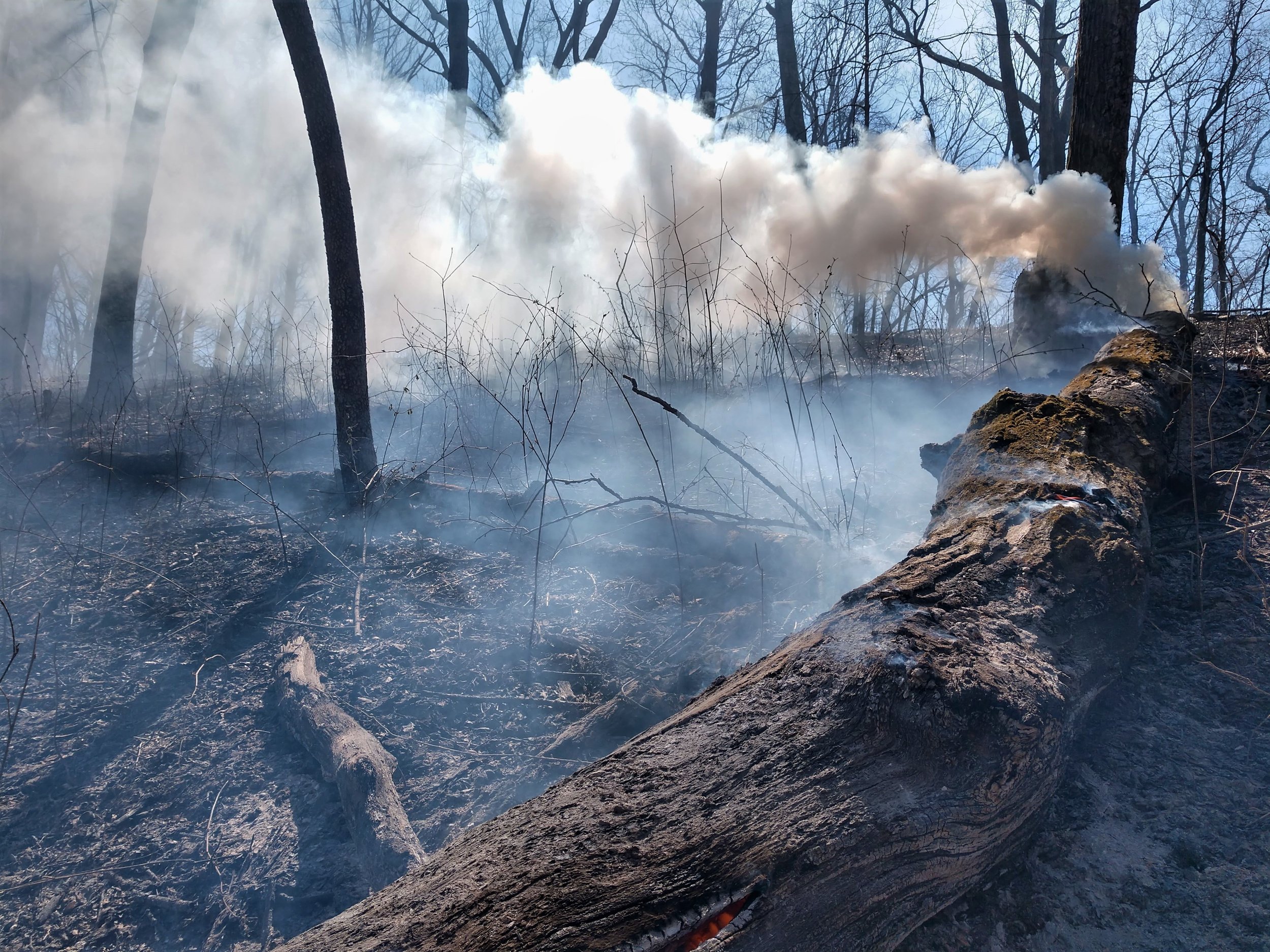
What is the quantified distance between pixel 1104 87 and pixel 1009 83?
787cm

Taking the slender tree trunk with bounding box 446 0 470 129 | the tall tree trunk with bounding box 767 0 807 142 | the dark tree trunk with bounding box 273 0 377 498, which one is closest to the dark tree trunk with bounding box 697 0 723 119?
the tall tree trunk with bounding box 767 0 807 142

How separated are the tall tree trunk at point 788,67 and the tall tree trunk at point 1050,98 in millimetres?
4547

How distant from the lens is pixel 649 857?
1.19 meters

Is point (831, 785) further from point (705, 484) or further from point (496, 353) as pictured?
point (496, 353)

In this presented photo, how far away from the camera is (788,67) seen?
1055 cm

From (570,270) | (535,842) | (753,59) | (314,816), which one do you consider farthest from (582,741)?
(753,59)

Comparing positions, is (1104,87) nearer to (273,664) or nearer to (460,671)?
(460,671)

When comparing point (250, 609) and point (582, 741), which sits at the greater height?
point (250, 609)

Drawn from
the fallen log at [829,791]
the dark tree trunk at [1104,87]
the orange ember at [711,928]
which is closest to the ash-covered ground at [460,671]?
the fallen log at [829,791]

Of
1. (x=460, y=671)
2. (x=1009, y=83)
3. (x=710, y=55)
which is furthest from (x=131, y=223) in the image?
(x=1009, y=83)

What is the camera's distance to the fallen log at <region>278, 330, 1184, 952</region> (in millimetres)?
1157

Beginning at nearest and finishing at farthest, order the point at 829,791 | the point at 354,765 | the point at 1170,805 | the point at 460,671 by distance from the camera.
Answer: the point at 829,791 < the point at 1170,805 < the point at 354,765 < the point at 460,671

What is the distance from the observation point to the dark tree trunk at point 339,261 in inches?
181

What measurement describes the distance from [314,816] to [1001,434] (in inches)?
105
